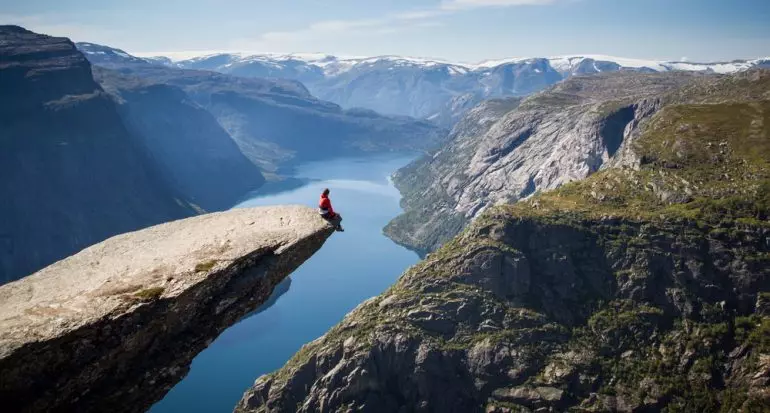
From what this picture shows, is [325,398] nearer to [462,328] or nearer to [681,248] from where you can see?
[462,328]

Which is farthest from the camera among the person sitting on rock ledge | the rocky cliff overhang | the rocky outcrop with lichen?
the rocky outcrop with lichen

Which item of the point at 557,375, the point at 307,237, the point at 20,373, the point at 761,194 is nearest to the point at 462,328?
the point at 557,375

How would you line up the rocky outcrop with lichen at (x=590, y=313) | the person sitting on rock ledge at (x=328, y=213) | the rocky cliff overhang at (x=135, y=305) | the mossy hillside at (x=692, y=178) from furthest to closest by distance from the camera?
the mossy hillside at (x=692, y=178) < the rocky outcrop with lichen at (x=590, y=313) < the person sitting on rock ledge at (x=328, y=213) < the rocky cliff overhang at (x=135, y=305)

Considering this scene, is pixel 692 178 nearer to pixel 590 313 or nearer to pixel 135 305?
pixel 590 313

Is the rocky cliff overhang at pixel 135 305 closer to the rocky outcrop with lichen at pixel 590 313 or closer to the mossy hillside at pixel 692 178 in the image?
the rocky outcrop with lichen at pixel 590 313

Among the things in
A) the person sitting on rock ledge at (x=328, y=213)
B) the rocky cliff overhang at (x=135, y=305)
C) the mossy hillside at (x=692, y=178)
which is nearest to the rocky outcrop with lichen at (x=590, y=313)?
the mossy hillside at (x=692, y=178)

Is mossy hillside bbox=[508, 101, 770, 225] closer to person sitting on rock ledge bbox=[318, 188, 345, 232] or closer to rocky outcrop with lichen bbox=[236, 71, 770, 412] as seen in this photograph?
rocky outcrop with lichen bbox=[236, 71, 770, 412]

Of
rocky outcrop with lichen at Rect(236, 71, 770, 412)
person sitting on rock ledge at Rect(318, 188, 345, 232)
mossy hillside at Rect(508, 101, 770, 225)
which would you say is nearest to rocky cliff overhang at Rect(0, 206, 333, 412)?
person sitting on rock ledge at Rect(318, 188, 345, 232)
